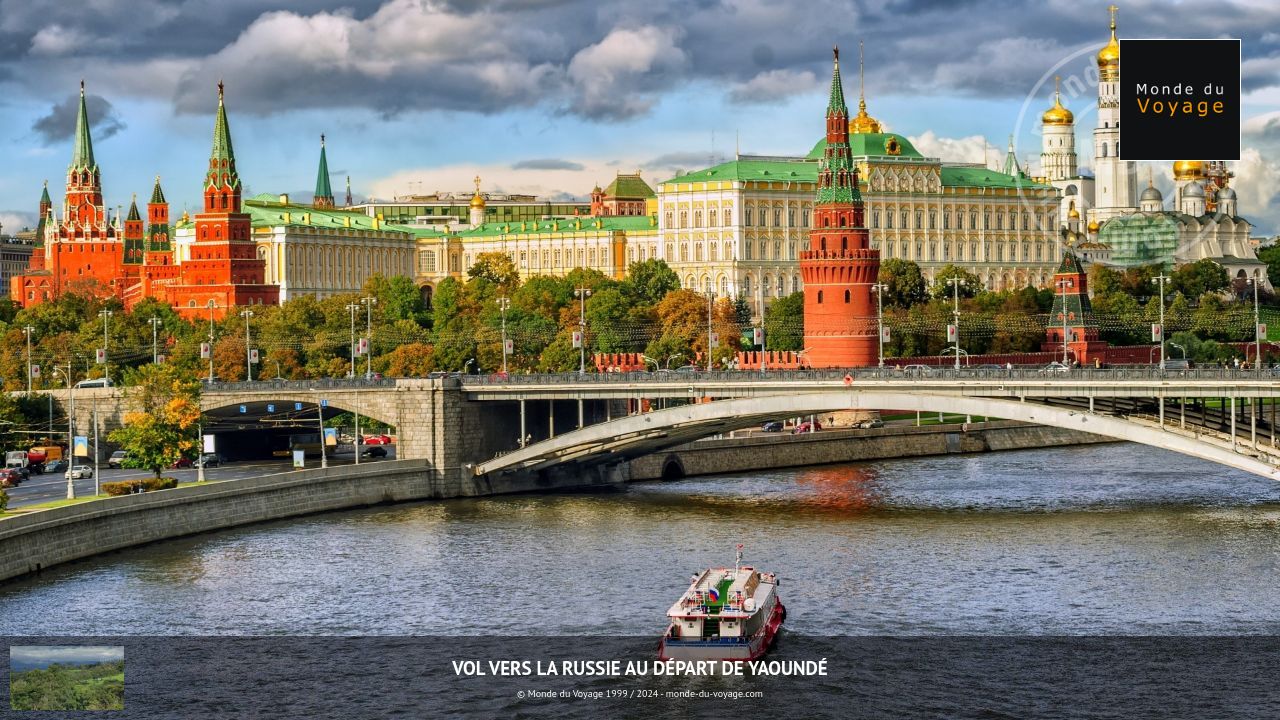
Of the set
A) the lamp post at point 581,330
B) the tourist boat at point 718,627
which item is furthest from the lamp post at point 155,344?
the tourist boat at point 718,627

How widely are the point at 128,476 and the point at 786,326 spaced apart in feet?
210

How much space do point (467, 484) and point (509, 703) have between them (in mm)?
43177

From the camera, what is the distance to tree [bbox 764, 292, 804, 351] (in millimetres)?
148125

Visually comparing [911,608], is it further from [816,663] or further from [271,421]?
[271,421]

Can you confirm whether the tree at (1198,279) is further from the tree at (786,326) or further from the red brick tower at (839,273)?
the red brick tower at (839,273)

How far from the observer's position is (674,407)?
93.8m

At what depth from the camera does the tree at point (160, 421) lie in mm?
88125

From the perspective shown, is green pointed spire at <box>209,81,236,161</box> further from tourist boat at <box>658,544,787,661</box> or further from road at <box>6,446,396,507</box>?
tourist boat at <box>658,544,787,661</box>

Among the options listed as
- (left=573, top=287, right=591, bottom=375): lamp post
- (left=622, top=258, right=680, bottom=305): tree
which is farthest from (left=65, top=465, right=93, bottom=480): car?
(left=622, top=258, right=680, bottom=305): tree

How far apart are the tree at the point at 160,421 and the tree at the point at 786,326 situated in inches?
2090

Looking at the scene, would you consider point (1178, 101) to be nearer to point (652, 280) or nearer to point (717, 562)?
point (717, 562)

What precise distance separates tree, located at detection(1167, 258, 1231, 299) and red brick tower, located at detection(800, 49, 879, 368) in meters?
51.7

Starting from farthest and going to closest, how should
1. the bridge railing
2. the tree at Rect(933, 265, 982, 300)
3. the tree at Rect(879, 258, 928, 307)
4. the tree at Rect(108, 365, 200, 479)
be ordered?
the tree at Rect(933, 265, 982, 300), the tree at Rect(879, 258, 928, 307), the tree at Rect(108, 365, 200, 479), the bridge railing

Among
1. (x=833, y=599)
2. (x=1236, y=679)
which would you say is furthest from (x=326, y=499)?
(x=1236, y=679)
